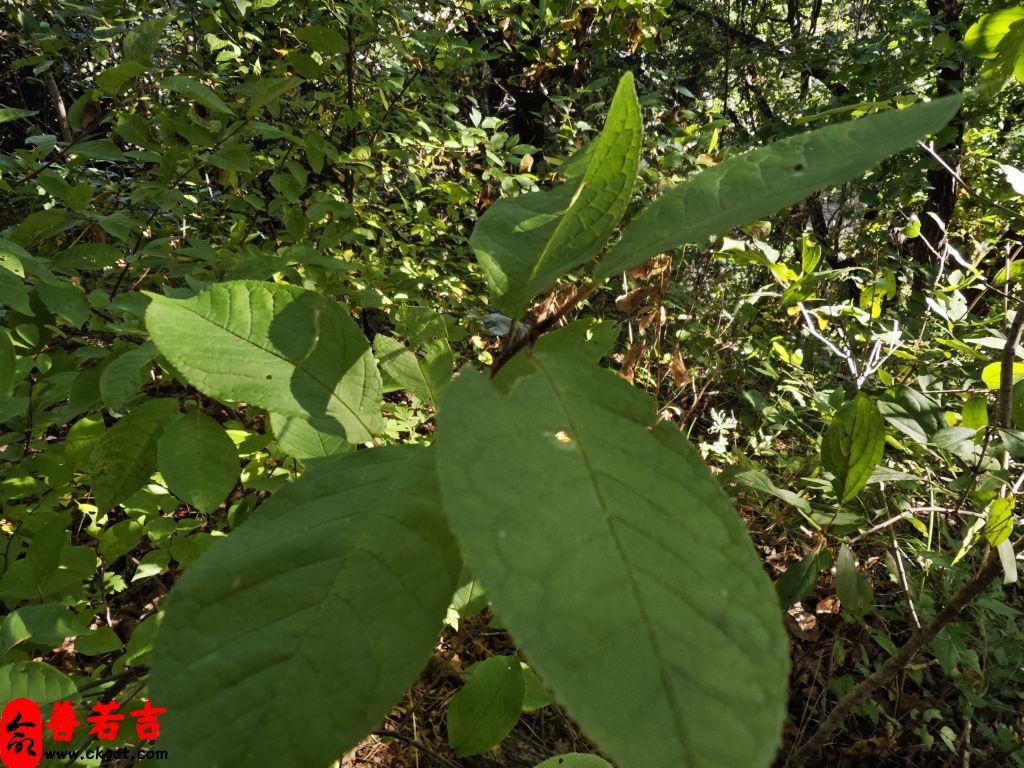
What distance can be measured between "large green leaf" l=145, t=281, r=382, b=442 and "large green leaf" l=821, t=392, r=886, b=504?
83cm

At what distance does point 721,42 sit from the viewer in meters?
5.26

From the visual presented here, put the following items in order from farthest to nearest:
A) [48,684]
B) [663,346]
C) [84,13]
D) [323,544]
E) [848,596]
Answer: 1. [663,346]
2. [84,13]
3. [848,596]
4. [48,684]
5. [323,544]

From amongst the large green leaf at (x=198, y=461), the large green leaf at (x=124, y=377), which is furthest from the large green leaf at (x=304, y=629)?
the large green leaf at (x=124, y=377)

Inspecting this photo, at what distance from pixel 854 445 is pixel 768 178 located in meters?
0.71

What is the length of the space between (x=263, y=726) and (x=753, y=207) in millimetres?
475

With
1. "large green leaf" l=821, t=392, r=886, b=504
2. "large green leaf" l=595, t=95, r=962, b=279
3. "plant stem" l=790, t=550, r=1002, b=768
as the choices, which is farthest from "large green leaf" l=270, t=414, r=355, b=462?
"plant stem" l=790, t=550, r=1002, b=768

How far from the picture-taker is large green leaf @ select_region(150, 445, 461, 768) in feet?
1.04

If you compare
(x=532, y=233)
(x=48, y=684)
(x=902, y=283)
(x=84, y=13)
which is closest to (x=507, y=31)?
(x=84, y=13)

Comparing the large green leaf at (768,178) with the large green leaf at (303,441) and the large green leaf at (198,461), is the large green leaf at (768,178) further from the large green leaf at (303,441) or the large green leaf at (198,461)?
the large green leaf at (198,461)

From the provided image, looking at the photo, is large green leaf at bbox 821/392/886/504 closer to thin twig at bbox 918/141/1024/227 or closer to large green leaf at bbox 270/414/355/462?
thin twig at bbox 918/141/1024/227

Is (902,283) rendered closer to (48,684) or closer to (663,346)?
(663,346)

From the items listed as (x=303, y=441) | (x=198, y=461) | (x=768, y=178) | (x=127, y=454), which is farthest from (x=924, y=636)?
(x=127, y=454)

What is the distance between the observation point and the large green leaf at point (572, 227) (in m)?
0.46

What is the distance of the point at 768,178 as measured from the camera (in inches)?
16.7
